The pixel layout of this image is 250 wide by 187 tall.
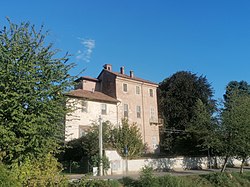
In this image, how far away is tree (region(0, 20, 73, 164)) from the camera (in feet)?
35.8

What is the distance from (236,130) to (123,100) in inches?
770

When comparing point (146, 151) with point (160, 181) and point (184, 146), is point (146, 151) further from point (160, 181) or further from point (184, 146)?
point (160, 181)

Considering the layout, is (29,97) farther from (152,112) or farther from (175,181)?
(152,112)

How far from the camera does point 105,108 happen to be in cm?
3928

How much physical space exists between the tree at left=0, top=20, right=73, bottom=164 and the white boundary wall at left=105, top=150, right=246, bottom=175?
52.4 ft

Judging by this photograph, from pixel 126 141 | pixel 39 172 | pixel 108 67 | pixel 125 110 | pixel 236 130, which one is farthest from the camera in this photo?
pixel 108 67

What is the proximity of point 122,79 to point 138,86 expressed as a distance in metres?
3.26

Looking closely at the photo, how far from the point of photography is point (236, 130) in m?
25.2

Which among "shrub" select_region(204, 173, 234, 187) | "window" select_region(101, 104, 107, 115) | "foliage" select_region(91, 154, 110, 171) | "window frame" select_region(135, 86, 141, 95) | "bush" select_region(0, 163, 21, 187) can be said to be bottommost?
"shrub" select_region(204, 173, 234, 187)

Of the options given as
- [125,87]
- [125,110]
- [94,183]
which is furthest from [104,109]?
[94,183]

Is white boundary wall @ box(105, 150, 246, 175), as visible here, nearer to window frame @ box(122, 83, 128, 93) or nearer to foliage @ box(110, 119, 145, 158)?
foliage @ box(110, 119, 145, 158)

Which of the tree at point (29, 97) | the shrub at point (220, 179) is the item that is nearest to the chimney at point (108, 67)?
the shrub at point (220, 179)

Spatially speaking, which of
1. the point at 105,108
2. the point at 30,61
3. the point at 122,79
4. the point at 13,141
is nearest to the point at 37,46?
the point at 30,61

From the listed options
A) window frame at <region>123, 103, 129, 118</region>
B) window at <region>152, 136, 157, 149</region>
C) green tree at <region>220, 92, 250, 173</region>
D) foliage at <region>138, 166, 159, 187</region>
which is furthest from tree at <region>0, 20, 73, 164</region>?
window at <region>152, 136, 157, 149</region>
